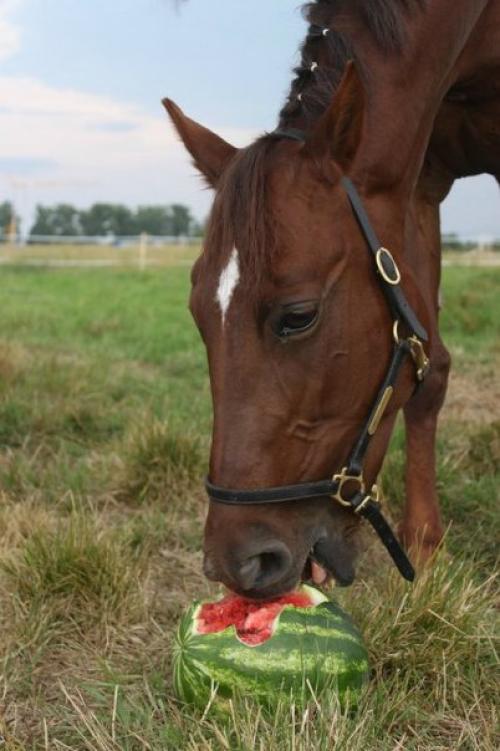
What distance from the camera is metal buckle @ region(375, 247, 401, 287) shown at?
2100 mm

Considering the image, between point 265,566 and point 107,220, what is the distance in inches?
2046

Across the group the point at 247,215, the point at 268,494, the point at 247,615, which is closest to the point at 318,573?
the point at 247,615

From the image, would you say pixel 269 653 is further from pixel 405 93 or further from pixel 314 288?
pixel 405 93

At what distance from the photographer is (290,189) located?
2.04 metres

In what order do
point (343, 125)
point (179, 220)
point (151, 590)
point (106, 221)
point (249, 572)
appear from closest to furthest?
point (249, 572), point (343, 125), point (151, 590), point (179, 220), point (106, 221)

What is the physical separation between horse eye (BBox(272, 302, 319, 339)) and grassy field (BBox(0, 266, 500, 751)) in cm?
83

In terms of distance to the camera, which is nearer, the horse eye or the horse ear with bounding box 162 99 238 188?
the horse eye

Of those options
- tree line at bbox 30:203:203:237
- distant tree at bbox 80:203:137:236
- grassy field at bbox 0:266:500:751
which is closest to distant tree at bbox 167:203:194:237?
tree line at bbox 30:203:203:237

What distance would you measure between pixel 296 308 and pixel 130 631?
1.25 m

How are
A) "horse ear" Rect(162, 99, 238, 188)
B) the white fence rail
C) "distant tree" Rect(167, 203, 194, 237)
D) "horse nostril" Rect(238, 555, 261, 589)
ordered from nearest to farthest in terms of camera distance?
"horse nostril" Rect(238, 555, 261, 589)
"horse ear" Rect(162, 99, 238, 188)
the white fence rail
"distant tree" Rect(167, 203, 194, 237)

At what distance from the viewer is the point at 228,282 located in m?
1.98

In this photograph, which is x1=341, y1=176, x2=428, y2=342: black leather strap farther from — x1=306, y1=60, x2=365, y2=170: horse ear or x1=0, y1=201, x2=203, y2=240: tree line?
x1=0, y1=201, x2=203, y2=240: tree line

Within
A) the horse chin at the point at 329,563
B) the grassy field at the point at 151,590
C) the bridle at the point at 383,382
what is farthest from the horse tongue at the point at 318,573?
the grassy field at the point at 151,590

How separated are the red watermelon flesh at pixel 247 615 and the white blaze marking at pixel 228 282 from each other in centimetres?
72
